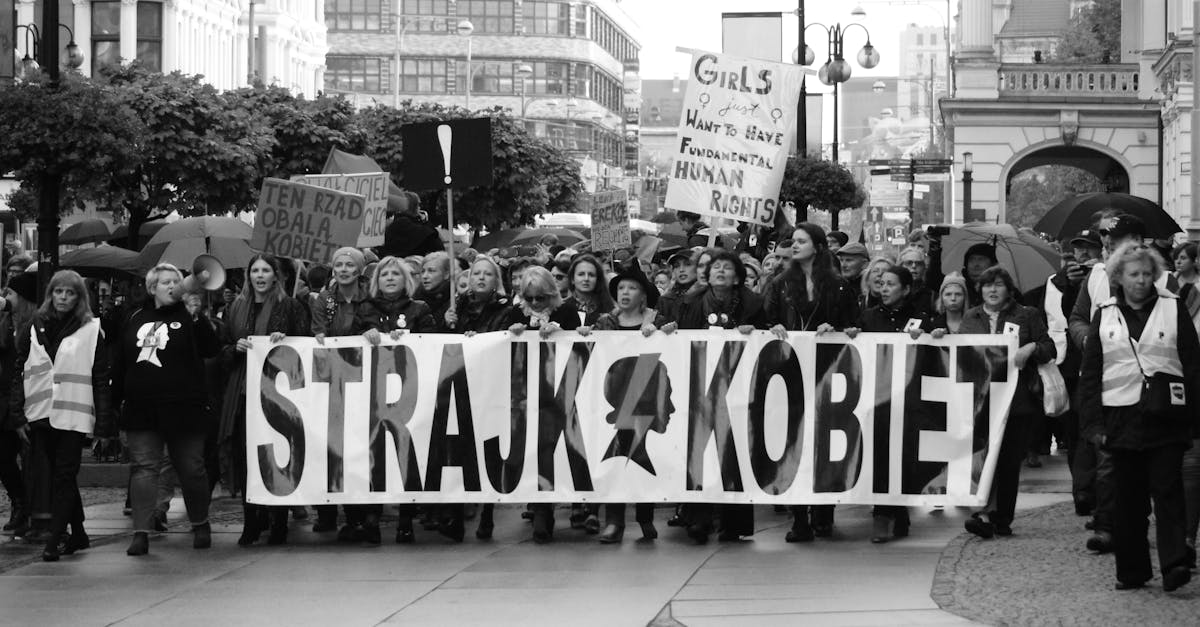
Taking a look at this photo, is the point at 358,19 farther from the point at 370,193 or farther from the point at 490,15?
the point at 370,193

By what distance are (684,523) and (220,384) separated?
3064 millimetres

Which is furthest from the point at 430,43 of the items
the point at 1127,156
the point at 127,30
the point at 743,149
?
the point at 743,149

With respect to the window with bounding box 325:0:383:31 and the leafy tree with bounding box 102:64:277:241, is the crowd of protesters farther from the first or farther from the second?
the window with bounding box 325:0:383:31

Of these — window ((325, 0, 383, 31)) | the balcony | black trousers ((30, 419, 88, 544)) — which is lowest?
black trousers ((30, 419, 88, 544))

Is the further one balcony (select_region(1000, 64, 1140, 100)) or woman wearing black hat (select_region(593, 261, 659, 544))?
balcony (select_region(1000, 64, 1140, 100))

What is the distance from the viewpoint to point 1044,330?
11.6 meters

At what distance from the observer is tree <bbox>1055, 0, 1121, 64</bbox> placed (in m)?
65.6

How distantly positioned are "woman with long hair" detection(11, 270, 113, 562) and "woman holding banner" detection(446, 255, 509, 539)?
Result: 7.09 ft

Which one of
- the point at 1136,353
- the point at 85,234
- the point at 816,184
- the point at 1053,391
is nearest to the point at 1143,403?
the point at 1136,353

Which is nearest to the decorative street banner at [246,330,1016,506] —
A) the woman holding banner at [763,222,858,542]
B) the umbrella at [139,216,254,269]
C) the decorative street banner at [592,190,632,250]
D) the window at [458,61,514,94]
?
the woman holding banner at [763,222,858,542]

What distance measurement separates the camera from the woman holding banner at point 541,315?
11.8 metres

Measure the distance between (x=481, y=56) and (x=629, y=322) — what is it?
328 ft

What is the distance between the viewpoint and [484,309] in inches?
483

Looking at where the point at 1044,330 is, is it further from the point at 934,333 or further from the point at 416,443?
the point at 416,443
